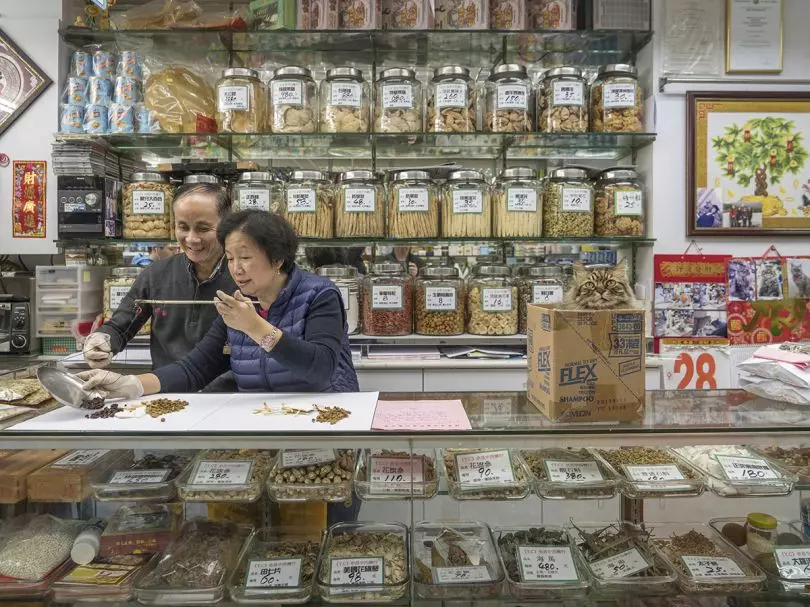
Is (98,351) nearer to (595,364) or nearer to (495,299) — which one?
(595,364)

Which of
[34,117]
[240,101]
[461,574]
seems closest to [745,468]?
[461,574]

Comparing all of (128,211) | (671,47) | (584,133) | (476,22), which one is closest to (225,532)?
(128,211)

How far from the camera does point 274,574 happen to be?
4.09 ft

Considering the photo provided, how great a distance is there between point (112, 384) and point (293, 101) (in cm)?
178

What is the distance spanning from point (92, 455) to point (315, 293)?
0.70 meters

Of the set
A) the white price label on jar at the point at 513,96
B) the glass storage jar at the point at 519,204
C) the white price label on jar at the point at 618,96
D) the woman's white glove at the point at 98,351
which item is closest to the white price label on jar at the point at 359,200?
the glass storage jar at the point at 519,204

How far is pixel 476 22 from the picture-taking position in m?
2.80

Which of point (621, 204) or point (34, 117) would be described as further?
point (34, 117)

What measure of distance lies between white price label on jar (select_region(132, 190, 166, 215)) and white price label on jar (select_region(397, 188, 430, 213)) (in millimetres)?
1167

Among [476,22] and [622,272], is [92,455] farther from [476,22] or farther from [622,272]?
[476,22]

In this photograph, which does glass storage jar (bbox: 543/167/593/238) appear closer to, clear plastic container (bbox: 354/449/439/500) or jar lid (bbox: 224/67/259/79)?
jar lid (bbox: 224/67/259/79)

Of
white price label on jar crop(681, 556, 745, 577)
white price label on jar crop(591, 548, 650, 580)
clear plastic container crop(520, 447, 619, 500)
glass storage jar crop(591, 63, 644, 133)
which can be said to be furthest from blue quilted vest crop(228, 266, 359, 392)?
glass storage jar crop(591, 63, 644, 133)

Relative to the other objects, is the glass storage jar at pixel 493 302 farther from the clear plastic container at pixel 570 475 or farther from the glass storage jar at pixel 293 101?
the clear plastic container at pixel 570 475

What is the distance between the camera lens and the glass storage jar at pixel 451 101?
2.70m
